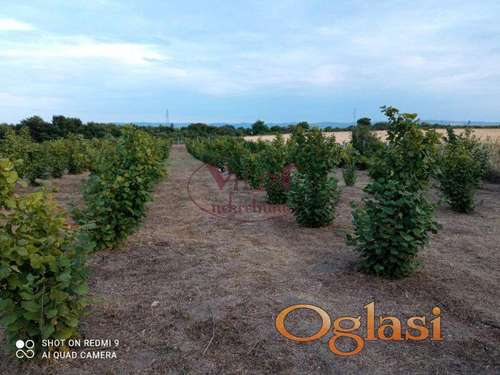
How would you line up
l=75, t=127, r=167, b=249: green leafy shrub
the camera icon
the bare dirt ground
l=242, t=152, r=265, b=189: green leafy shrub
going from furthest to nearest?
1. l=242, t=152, r=265, b=189: green leafy shrub
2. l=75, t=127, r=167, b=249: green leafy shrub
3. the bare dirt ground
4. the camera icon

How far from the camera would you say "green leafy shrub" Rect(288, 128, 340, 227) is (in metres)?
6.81

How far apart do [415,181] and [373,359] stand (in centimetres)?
197

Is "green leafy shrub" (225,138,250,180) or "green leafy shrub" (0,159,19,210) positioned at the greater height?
"green leafy shrub" (0,159,19,210)

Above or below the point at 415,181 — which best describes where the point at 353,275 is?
below

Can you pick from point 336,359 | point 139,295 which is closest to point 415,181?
point 336,359

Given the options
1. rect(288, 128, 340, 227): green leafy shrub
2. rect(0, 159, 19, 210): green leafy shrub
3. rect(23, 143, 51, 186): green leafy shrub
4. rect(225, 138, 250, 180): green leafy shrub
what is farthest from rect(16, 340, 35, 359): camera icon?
rect(225, 138, 250, 180): green leafy shrub

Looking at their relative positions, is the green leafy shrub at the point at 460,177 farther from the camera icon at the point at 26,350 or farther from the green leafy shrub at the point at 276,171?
the camera icon at the point at 26,350

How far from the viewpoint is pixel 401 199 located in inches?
161

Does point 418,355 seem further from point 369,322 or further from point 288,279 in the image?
point 288,279

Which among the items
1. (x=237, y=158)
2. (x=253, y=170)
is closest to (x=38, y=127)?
(x=237, y=158)

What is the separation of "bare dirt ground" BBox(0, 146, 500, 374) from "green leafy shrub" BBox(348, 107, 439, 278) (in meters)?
0.34

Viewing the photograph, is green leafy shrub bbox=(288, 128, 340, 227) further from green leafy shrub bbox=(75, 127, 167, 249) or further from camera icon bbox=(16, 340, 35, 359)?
camera icon bbox=(16, 340, 35, 359)

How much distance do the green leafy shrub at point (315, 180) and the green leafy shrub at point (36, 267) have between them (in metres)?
4.62

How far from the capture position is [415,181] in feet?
13.9
